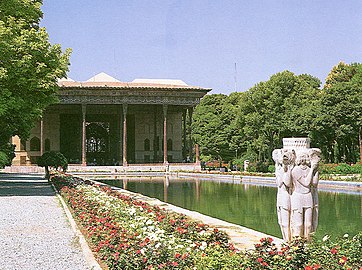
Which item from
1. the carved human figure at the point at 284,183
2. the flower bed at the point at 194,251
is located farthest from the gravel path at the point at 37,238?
the carved human figure at the point at 284,183

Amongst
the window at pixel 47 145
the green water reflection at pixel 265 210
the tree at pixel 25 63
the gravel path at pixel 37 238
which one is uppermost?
the tree at pixel 25 63

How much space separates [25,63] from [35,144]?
99.9ft

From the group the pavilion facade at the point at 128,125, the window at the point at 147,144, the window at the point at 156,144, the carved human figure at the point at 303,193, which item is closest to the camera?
the carved human figure at the point at 303,193

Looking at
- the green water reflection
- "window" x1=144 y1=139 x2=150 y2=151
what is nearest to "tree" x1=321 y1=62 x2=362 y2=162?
"window" x1=144 y1=139 x2=150 y2=151

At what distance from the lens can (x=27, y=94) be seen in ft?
60.3

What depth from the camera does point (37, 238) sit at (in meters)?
9.02

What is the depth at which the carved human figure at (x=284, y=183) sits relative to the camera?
6648 millimetres

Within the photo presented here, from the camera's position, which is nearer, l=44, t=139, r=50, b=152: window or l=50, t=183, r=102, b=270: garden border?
l=50, t=183, r=102, b=270: garden border

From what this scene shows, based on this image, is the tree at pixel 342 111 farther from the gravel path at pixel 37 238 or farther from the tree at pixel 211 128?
the gravel path at pixel 37 238

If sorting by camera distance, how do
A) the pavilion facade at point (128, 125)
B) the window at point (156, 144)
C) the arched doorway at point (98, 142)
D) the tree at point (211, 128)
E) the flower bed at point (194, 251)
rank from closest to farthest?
1. the flower bed at point (194, 251)
2. the pavilion facade at point (128, 125)
3. the window at point (156, 144)
4. the tree at point (211, 128)
5. the arched doorway at point (98, 142)

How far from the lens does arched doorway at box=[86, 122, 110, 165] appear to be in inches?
2184

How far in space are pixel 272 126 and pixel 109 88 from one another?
507 inches

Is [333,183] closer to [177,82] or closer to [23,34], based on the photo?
[23,34]

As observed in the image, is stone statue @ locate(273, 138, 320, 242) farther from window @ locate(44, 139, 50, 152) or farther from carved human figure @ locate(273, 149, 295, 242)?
window @ locate(44, 139, 50, 152)
